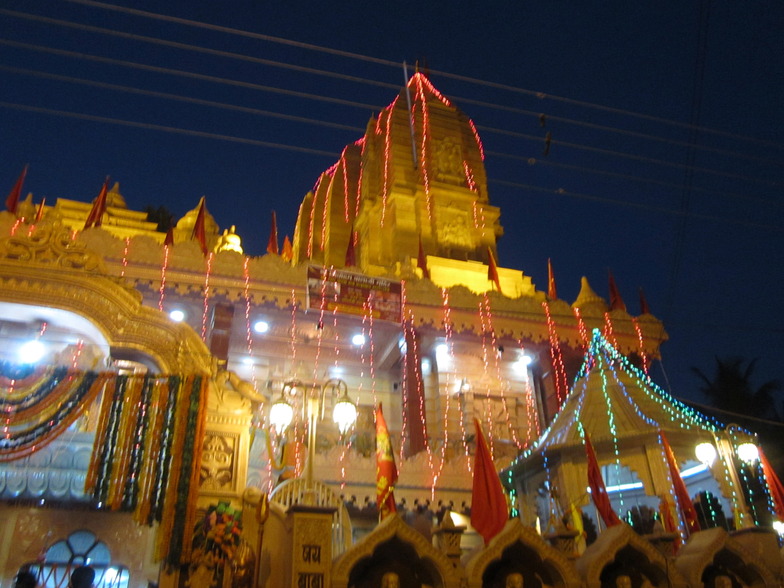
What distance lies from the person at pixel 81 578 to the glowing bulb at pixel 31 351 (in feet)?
11.5

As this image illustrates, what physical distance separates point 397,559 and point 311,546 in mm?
1105

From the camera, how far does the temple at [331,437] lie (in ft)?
25.7

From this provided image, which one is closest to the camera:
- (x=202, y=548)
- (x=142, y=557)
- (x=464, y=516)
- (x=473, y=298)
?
(x=202, y=548)

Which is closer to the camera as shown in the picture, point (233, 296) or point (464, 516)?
point (464, 516)

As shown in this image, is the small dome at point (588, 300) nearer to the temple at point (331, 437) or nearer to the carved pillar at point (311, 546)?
the temple at point (331, 437)

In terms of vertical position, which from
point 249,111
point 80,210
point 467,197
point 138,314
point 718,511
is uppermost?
point 467,197

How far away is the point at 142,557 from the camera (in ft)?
31.5

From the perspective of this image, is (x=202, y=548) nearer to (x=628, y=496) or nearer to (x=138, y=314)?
(x=138, y=314)

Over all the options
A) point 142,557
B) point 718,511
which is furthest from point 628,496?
point 142,557

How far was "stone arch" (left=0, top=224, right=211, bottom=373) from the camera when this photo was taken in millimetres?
10523

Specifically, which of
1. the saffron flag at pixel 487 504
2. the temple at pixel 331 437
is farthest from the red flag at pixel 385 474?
the saffron flag at pixel 487 504

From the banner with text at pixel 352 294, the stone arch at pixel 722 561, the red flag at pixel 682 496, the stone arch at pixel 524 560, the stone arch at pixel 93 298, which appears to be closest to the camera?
the stone arch at pixel 524 560

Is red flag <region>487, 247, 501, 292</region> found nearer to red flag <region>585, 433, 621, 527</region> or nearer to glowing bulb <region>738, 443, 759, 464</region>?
glowing bulb <region>738, 443, 759, 464</region>

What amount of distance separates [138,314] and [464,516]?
864 cm
